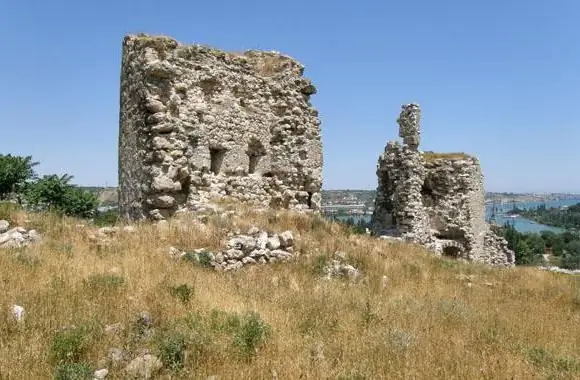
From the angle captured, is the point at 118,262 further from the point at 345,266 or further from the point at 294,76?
the point at 294,76

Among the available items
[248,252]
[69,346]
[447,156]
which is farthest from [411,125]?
[69,346]

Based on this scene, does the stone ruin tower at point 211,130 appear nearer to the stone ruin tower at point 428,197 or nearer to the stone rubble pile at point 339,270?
the stone rubble pile at point 339,270

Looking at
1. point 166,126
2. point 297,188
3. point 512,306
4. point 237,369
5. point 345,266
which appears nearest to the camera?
point 237,369

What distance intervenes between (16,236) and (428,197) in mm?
17329

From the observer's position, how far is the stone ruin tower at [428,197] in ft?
65.5

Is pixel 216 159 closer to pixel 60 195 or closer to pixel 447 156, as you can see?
pixel 447 156

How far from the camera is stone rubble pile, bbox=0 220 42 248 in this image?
8492 mm

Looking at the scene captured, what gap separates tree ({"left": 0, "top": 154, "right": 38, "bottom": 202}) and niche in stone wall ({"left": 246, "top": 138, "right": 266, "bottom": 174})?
17450 mm

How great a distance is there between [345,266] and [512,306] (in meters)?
3.30

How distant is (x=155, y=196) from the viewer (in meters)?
11.8

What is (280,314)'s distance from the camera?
6.37m

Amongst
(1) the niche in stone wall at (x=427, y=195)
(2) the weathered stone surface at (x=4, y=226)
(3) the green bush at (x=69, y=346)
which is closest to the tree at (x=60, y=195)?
(2) the weathered stone surface at (x=4, y=226)

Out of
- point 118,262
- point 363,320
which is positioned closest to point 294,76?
point 118,262

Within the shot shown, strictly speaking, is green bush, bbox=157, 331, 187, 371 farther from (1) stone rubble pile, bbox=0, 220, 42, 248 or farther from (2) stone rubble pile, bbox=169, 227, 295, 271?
(1) stone rubble pile, bbox=0, 220, 42, 248
